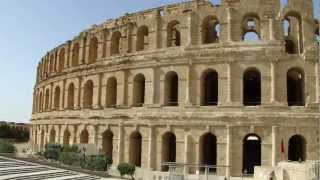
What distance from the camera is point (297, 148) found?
29.8 metres

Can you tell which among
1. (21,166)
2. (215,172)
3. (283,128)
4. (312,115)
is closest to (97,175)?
(21,166)

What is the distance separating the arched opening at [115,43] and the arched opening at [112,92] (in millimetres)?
2355

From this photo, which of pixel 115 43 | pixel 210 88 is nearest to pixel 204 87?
pixel 210 88

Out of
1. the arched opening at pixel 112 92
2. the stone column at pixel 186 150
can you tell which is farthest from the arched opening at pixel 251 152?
the arched opening at pixel 112 92

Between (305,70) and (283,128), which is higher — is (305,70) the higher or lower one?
the higher one

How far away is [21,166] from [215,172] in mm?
13054

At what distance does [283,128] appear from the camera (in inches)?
1057

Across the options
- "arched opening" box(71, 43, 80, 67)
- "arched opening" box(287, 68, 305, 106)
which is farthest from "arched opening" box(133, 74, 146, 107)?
"arched opening" box(287, 68, 305, 106)

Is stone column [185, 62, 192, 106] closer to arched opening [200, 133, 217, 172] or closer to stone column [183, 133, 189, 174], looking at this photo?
stone column [183, 133, 189, 174]

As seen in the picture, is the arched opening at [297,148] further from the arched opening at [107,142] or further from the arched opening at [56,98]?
the arched opening at [56,98]

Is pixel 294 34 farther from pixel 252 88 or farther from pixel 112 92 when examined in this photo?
pixel 112 92

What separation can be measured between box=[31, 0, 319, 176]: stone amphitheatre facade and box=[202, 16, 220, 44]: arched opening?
0.09 m

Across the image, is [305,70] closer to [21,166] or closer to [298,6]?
[298,6]

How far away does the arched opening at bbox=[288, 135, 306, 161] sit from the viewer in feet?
90.4
